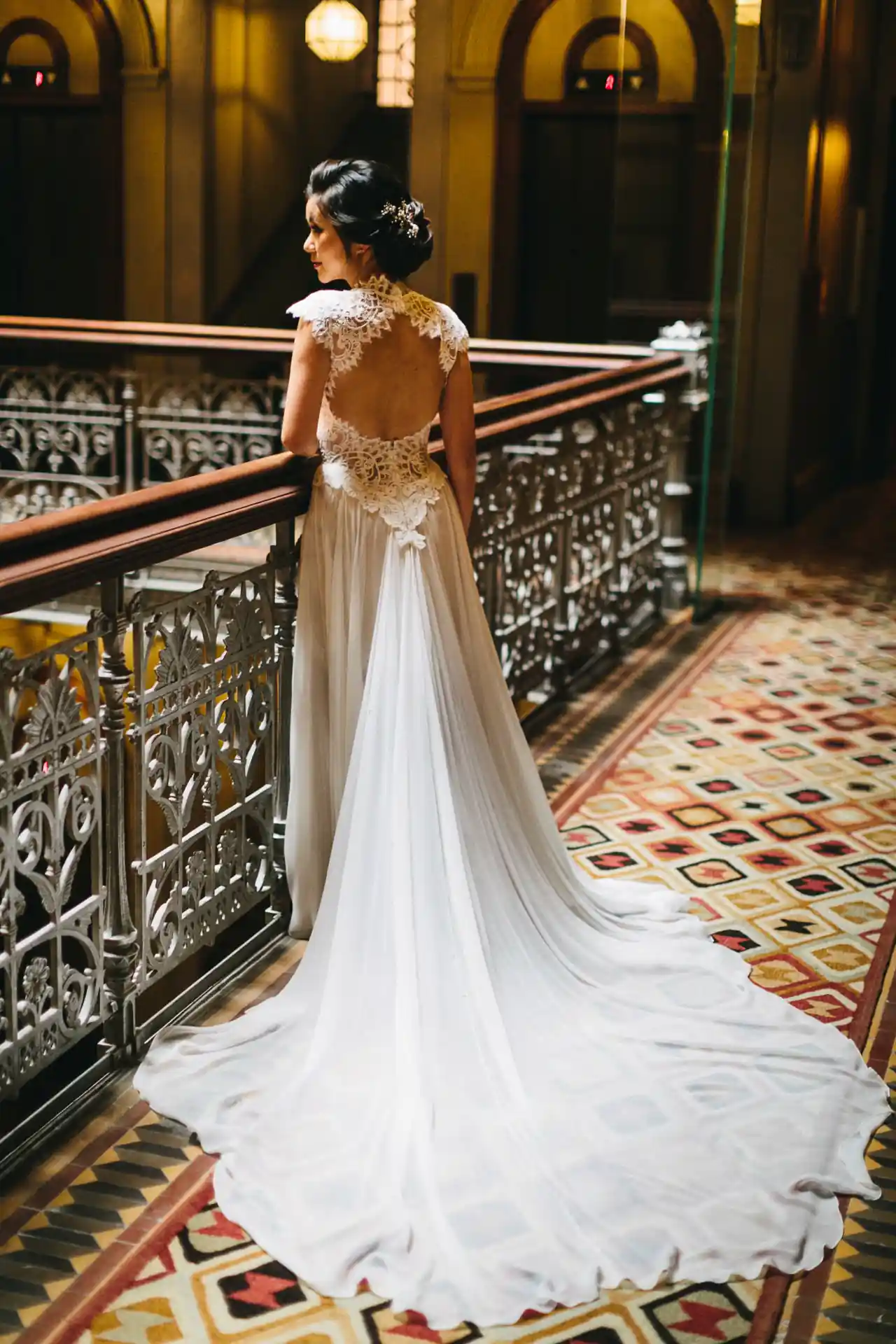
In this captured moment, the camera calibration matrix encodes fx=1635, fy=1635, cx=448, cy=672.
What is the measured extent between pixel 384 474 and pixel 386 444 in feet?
0.22

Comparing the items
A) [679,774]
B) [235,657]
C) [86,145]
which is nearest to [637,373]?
[679,774]

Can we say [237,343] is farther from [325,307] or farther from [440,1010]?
[440,1010]

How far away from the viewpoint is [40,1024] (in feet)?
10.2

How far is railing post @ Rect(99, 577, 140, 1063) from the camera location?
321 centimetres

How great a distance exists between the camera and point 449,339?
359 cm

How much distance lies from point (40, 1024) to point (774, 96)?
28.5 ft

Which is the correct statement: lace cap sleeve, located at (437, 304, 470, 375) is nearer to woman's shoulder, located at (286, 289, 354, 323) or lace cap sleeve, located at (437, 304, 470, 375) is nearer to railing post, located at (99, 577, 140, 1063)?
woman's shoulder, located at (286, 289, 354, 323)

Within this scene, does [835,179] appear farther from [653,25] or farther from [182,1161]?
[182,1161]

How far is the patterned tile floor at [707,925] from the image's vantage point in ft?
8.63

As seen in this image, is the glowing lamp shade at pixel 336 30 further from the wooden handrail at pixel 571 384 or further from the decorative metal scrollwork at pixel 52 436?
the wooden handrail at pixel 571 384

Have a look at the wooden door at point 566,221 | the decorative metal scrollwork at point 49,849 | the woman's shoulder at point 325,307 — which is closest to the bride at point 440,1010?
the woman's shoulder at point 325,307

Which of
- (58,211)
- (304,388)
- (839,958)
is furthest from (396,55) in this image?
(839,958)

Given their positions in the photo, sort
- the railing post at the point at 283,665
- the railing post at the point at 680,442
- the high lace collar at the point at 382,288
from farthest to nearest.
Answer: the railing post at the point at 680,442
the railing post at the point at 283,665
the high lace collar at the point at 382,288

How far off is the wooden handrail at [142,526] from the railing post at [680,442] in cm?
377
